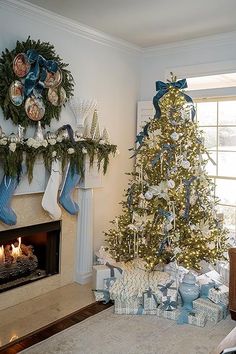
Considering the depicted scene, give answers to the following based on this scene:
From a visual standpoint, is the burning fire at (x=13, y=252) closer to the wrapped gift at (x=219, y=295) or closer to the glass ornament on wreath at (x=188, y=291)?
the glass ornament on wreath at (x=188, y=291)

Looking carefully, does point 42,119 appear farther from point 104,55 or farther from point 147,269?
point 147,269

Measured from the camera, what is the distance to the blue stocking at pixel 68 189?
3.62 m

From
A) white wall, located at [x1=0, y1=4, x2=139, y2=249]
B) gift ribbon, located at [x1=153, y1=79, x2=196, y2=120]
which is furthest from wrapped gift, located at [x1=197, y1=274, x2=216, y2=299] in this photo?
gift ribbon, located at [x1=153, y1=79, x2=196, y2=120]

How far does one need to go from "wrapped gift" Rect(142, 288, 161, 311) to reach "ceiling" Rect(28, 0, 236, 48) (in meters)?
2.62

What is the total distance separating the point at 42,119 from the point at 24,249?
4.47 feet

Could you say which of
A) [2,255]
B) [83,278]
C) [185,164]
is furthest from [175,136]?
[2,255]

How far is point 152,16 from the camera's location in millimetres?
3512

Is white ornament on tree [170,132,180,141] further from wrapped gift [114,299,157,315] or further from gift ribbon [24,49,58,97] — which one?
wrapped gift [114,299,157,315]

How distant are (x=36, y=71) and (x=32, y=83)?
0.12m

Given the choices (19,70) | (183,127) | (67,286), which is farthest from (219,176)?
(19,70)

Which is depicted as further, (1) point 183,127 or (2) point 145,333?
(1) point 183,127

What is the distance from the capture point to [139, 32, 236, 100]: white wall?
158 inches

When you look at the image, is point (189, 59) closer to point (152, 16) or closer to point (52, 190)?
point (152, 16)

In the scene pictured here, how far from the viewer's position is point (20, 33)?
3.29 meters
